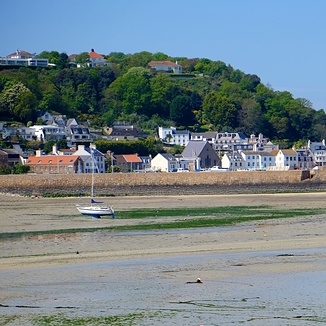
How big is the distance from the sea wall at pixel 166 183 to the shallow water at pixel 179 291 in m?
32.6

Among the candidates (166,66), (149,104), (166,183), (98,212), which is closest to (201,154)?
(166,183)

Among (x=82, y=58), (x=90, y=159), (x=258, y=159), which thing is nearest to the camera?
(x=90, y=159)

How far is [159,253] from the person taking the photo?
2034cm

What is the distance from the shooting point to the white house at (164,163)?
6788cm

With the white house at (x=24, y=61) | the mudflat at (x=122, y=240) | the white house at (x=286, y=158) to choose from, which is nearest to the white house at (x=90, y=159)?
the white house at (x=286, y=158)

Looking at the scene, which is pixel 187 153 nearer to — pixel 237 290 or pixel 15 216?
pixel 15 216

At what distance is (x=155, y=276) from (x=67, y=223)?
1234cm

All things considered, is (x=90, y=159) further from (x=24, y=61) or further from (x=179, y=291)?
(x=179, y=291)

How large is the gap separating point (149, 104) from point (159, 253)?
7490 cm

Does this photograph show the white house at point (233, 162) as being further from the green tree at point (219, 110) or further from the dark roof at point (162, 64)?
the dark roof at point (162, 64)

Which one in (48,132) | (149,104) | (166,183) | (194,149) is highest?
(149,104)

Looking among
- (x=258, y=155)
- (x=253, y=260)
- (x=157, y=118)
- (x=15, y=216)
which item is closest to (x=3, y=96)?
(x=157, y=118)

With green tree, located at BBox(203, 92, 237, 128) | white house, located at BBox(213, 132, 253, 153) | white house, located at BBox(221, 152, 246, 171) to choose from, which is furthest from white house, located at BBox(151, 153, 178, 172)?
green tree, located at BBox(203, 92, 237, 128)

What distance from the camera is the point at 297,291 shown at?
50.5 ft
